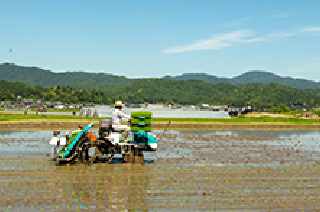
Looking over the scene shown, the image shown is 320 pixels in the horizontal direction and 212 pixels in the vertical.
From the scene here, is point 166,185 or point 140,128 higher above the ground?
point 140,128

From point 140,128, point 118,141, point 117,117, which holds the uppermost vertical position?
point 117,117

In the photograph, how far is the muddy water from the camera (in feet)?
31.8

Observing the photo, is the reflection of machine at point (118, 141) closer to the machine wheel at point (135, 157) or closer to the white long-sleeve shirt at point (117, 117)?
the machine wheel at point (135, 157)

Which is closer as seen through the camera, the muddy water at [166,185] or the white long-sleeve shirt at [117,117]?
the muddy water at [166,185]

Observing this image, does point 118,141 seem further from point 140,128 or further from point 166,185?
point 166,185

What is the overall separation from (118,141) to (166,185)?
433 centimetres

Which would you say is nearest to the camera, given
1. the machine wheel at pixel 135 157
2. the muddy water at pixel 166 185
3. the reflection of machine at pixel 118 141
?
the muddy water at pixel 166 185

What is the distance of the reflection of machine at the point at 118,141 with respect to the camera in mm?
15734

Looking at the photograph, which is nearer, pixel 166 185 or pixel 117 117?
pixel 166 185

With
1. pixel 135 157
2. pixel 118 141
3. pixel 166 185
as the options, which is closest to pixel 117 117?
pixel 118 141

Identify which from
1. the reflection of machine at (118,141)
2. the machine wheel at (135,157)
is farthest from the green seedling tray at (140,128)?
the machine wheel at (135,157)

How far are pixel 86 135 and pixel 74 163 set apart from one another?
1.01 meters

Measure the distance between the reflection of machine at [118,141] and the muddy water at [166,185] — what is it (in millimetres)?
596

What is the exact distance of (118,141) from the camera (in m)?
15.8
